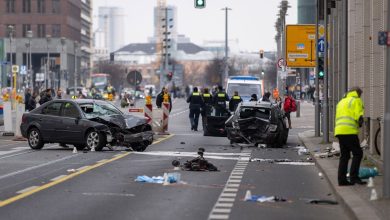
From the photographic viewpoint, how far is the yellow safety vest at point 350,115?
18.0 meters

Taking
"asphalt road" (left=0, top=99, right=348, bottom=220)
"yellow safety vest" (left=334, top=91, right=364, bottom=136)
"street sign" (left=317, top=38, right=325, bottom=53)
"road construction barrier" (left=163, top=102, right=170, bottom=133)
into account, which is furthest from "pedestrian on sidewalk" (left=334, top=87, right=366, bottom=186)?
"road construction barrier" (left=163, top=102, right=170, bottom=133)

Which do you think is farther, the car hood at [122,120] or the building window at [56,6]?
the building window at [56,6]

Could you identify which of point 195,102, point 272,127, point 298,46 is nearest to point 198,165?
point 272,127

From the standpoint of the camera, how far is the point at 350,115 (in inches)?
708

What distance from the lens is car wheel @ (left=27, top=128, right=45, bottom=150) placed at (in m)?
30.9

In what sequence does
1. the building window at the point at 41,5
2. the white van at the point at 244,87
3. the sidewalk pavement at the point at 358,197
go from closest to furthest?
the sidewalk pavement at the point at 358,197 < the white van at the point at 244,87 < the building window at the point at 41,5

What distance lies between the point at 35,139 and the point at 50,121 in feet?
2.68

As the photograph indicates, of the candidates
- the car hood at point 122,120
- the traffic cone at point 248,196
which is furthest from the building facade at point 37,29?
the traffic cone at point 248,196

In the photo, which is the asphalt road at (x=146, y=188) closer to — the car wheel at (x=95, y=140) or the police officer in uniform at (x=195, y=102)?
the car wheel at (x=95, y=140)

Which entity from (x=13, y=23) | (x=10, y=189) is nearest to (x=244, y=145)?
(x=10, y=189)

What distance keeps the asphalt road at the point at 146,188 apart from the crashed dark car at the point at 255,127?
97.8 inches

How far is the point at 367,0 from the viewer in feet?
98.2

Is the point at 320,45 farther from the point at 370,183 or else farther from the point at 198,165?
the point at 370,183

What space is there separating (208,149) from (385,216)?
18.7 meters
